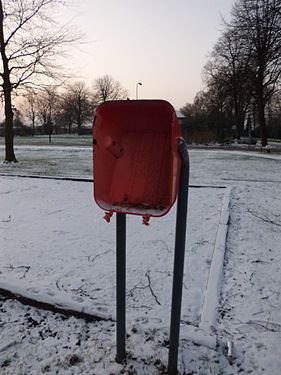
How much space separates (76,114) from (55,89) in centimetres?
4868

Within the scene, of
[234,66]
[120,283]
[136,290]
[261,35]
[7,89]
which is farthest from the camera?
[234,66]

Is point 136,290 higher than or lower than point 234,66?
lower

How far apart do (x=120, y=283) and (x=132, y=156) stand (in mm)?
→ 848

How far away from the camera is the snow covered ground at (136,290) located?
2385mm

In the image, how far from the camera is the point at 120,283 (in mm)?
2316

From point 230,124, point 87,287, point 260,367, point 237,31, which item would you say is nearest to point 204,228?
point 87,287

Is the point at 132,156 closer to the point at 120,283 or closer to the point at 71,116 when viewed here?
the point at 120,283

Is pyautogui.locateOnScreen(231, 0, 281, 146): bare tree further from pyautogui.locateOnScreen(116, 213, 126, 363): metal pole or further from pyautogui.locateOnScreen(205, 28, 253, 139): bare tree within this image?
pyautogui.locateOnScreen(116, 213, 126, 363): metal pole

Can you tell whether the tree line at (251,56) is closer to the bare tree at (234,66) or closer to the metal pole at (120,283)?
the bare tree at (234,66)

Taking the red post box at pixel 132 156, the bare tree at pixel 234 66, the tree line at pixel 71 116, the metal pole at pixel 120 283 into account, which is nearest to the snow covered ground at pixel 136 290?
the metal pole at pixel 120 283

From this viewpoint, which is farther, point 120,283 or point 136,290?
point 136,290

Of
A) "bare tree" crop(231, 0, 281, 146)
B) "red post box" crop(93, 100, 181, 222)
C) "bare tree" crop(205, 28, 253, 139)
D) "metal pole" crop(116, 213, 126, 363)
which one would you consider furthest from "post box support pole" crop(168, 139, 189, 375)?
"bare tree" crop(205, 28, 253, 139)

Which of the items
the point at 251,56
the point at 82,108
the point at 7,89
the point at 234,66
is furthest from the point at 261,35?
the point at 82,108

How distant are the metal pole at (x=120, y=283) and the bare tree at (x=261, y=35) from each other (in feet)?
60.2
